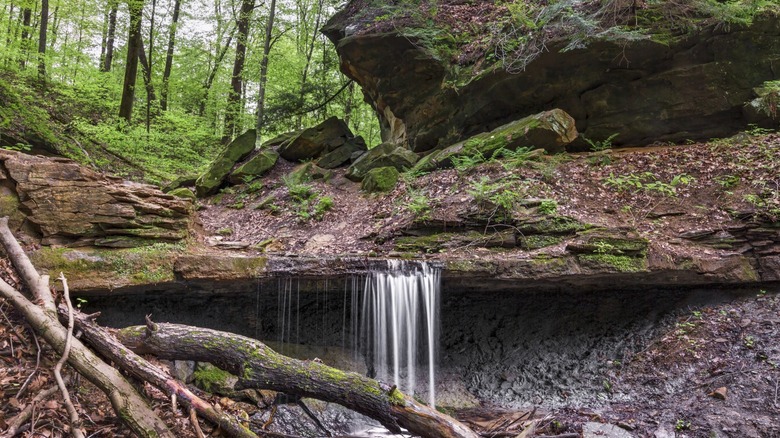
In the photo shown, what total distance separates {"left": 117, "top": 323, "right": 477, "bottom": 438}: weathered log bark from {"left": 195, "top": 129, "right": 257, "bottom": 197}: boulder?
7.52 meters

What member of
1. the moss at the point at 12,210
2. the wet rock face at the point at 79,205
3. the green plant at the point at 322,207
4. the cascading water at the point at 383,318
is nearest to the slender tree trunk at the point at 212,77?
the green plant at the point at 322,207

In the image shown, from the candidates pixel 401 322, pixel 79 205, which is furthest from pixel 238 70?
pixel 401 322

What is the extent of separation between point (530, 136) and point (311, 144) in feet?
21.4

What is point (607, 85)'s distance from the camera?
9750mm

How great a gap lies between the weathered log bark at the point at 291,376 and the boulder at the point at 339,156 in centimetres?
818

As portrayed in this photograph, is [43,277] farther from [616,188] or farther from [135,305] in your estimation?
[616,188]

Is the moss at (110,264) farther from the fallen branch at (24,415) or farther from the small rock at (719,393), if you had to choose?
the small rock at (719,393)

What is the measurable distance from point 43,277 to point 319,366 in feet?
11.0

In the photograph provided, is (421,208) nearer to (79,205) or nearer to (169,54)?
(79,205)

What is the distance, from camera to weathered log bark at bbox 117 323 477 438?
4035 millimetres

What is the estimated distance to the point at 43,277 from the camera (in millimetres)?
4852

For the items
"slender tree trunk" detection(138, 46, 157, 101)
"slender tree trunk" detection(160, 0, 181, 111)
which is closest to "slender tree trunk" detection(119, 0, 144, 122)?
"slender tree trunk" detection(138, 46, 157, 101)

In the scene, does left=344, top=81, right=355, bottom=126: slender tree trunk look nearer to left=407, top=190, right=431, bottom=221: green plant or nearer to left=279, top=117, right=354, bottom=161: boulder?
left=279, top=117, right=354, bottom=161: boulder

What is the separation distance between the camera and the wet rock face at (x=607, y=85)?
29.4 ft
